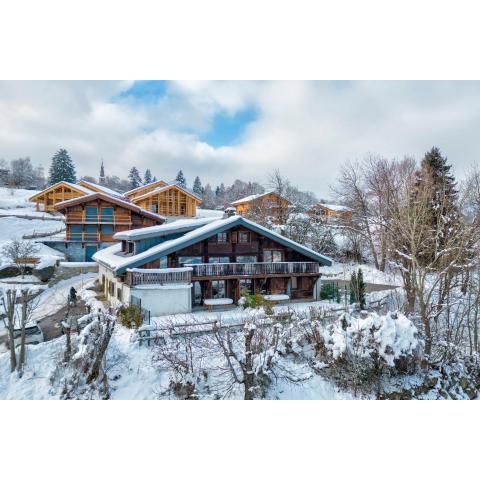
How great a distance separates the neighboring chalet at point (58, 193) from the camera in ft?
87.8

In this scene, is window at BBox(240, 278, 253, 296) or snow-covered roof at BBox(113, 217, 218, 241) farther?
window at BBox(240, 278, 253, 296)

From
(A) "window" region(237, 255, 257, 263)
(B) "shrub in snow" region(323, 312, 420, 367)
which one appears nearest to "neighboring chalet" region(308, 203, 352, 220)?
(A) "window" region(237, 255, 257, 263)

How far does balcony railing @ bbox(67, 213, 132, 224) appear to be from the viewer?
2150cm

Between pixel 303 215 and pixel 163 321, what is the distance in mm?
15633

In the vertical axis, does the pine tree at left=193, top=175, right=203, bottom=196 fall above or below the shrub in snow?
above

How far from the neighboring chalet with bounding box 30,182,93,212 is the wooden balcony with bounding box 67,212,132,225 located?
547 centimetres

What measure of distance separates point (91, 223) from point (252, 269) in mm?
14192

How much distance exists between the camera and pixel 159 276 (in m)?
11.4

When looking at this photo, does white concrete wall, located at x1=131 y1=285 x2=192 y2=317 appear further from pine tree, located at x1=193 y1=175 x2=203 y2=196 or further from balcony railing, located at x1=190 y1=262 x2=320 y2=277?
pine tree, located at x1=193 y1=175 x2=203 y2=196

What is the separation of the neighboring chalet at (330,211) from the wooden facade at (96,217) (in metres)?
12.9

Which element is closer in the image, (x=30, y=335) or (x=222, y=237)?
(x=30, y=335)

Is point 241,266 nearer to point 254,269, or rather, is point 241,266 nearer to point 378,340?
point 254,269

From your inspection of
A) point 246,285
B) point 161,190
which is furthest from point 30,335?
point 161,190
